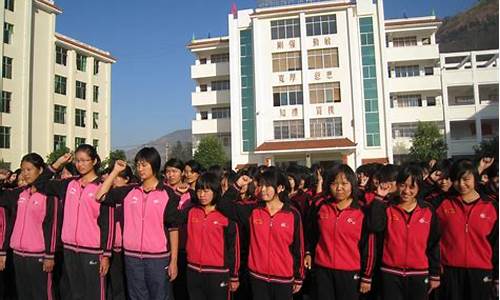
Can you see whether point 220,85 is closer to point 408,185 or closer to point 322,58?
point 322,58

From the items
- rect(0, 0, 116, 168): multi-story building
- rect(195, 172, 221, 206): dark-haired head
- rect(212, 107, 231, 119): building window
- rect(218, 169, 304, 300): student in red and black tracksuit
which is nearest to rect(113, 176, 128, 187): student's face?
rect(195, 172, 221, 206): dark-haired head

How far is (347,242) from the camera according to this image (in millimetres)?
3234

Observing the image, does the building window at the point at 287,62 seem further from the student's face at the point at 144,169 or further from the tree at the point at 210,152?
the student's face at the point at 144,169

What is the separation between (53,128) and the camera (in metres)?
28.4

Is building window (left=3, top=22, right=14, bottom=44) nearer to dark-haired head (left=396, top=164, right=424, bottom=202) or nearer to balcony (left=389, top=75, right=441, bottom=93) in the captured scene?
balcony (left=389, top=75, right=441, bottom=93)

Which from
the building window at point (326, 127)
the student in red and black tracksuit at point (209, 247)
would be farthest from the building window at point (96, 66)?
the student in red and black tracksuit at point (209, 247)

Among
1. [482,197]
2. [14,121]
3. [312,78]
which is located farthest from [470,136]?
[14,121]

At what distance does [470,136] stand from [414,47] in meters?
6.35

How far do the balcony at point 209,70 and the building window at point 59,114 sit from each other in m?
9.12

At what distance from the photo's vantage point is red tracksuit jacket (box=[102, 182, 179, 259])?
3395 millimetres

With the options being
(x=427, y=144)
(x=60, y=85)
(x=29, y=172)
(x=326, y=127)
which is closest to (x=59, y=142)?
(x=60, y=85)

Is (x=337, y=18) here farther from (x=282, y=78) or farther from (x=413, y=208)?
(x=413, y=208)

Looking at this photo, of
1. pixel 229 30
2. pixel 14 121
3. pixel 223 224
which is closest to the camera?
pixel 223 224

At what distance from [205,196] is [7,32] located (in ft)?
A: 88.2
